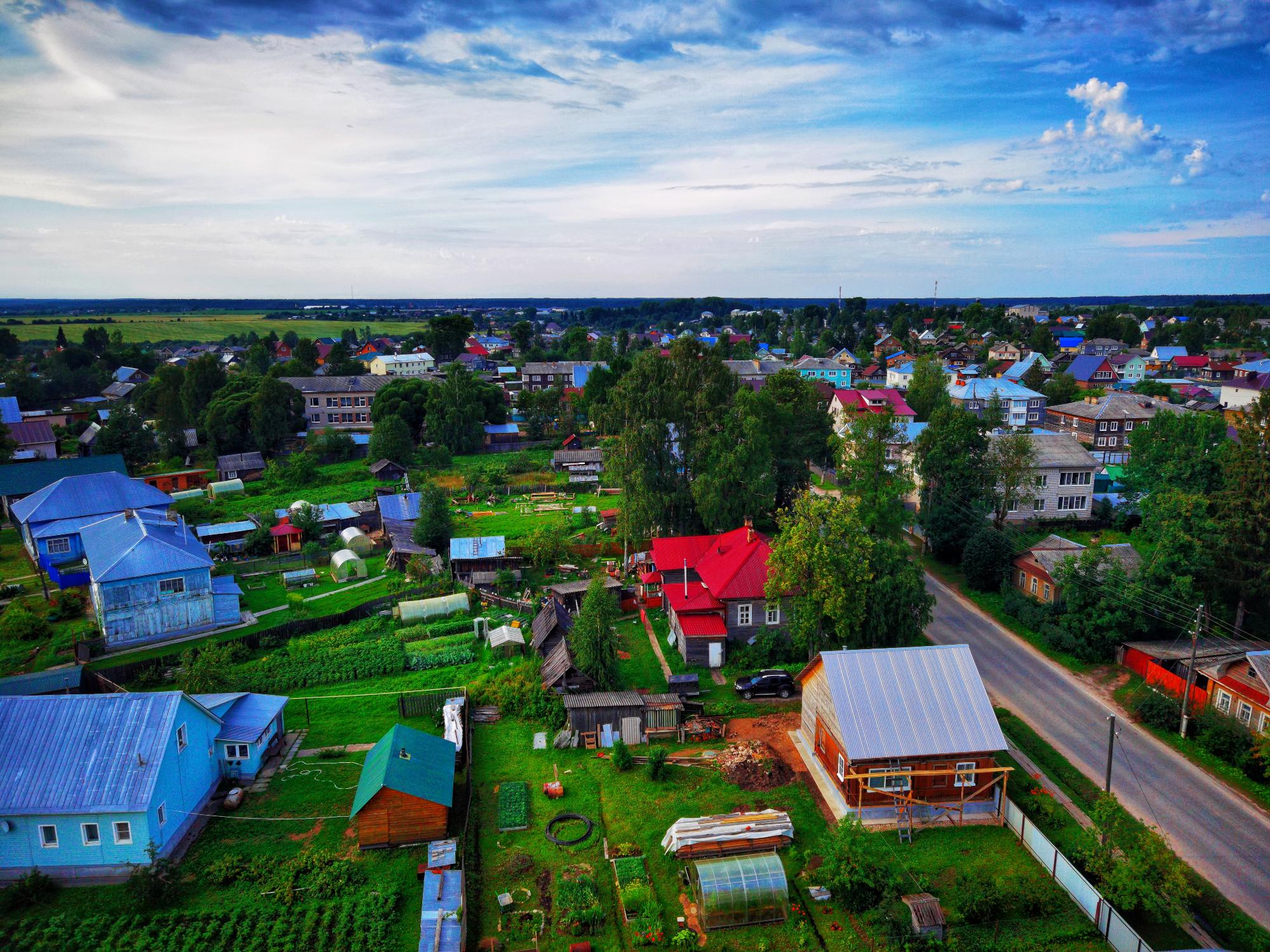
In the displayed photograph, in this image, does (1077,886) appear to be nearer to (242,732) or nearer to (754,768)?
(754,768)

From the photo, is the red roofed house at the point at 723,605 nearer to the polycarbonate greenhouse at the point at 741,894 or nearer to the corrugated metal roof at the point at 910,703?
the corrugated metal roof at the point at 910,703

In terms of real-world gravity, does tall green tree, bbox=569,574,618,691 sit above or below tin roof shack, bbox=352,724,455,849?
above

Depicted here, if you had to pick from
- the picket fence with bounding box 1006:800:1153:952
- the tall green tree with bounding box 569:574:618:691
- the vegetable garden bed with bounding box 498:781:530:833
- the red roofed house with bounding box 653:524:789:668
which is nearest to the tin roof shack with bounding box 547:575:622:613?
the red roofed house with bounding box 653:524:789:668

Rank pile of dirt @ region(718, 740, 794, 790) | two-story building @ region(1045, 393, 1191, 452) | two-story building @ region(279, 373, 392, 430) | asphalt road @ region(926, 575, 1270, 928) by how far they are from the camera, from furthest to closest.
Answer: two-story building @ region(279, 373, 392, 430) → two-story building @ region(1045, 393, 1191, 452) → pile of dirt @ region(718, 740, 794, 790) → asphalt road @ region(926, 575, 1270, 928)

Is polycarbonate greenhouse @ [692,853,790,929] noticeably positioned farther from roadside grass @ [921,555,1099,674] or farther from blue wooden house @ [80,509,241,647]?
blue wooden house @ [80,509,241,647]

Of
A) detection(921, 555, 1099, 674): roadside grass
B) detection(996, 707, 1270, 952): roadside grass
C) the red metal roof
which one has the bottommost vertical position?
detection(996, 707, 1270, 952): roadside grass

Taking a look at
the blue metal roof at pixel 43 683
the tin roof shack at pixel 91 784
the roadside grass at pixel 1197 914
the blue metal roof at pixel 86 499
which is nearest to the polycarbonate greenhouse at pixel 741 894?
the roadside grass at pixel 1197 914
